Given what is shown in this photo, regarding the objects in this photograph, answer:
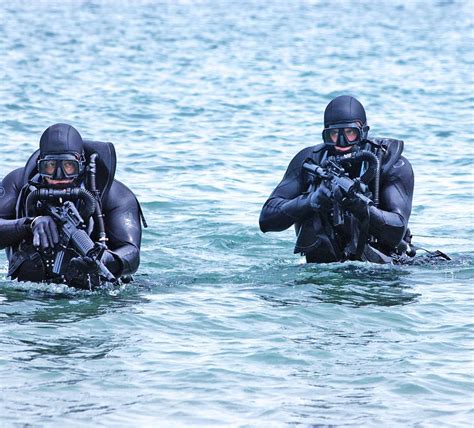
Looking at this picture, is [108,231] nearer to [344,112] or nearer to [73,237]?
[73,237]

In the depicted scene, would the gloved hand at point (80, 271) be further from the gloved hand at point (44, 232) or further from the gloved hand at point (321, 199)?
the gloved hand at point (321, 199)

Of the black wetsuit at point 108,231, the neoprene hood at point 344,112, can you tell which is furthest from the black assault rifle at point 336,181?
the black wetsuit at point 108,231

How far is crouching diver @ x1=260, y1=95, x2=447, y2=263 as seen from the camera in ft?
33.3

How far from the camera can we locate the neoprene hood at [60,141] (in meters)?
9.33

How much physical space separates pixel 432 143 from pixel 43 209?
11.5 meters

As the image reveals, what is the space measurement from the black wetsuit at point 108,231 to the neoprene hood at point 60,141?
35 cm

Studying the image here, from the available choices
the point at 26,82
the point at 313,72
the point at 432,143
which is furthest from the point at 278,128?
the point at 313,72

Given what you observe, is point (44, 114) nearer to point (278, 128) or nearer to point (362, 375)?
point (278, 128)

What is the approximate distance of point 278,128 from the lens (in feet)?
71.8

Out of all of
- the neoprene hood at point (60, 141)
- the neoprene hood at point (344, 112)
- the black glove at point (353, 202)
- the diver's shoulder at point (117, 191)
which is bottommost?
the black glove at point (353, 202)

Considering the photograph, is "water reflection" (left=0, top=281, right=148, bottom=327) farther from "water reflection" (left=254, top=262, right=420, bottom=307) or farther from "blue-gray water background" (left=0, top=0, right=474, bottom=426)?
"water reflection" (left=254, top=262, right=420, bottom=307)

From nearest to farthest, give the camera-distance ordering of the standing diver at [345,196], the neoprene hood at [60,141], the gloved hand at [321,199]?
1. the neoprene hood at [60,141]
2. the gloved hand at [321,199]
3. the standing diver at [345,196]

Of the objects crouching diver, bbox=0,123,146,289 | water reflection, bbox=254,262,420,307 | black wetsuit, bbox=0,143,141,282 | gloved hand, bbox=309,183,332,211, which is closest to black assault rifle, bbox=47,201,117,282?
crouching diver, bbox=0,123,146,289

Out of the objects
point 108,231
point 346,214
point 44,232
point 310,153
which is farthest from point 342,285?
point 44,232
